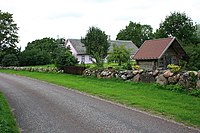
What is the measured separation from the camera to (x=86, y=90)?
1627 centimetres

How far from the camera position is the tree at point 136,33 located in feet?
309

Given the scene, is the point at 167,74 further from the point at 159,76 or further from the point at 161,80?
the point at 159,76

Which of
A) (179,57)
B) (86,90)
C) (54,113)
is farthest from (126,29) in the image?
(54,113)

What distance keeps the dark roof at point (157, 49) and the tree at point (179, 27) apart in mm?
18032

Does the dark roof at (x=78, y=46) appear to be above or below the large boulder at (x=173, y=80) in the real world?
above

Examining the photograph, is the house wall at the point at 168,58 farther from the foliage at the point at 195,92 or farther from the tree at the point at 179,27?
the foliage at the point at 195,92

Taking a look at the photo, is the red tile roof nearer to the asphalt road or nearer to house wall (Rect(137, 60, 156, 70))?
house wall (Rect(137, 60, 156, 70))

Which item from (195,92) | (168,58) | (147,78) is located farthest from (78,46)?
(195,92)

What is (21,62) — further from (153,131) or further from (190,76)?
(153,131)

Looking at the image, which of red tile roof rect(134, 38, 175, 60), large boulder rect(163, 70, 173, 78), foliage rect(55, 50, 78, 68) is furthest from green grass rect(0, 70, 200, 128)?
red tile roof rect(134, 38, 175, 60)

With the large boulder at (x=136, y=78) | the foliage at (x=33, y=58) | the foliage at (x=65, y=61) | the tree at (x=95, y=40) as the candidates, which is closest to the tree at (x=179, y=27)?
the tree at (x=95, y=40)

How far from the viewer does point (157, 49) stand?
124 feet

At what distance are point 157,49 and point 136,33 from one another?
188 feet

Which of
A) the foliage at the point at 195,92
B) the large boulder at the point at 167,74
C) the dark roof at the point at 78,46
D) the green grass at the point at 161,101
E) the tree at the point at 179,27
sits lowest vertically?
the green grass at the point at 161,101
